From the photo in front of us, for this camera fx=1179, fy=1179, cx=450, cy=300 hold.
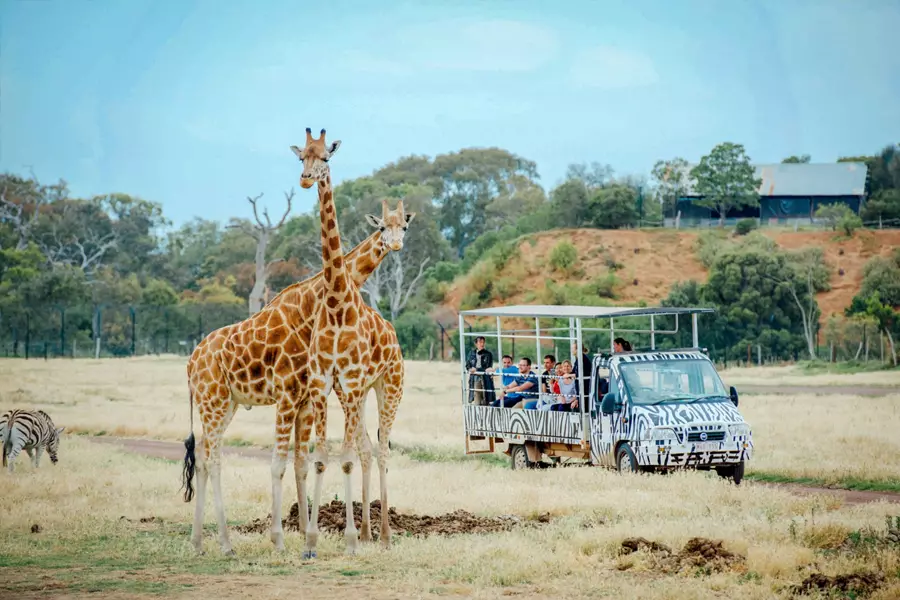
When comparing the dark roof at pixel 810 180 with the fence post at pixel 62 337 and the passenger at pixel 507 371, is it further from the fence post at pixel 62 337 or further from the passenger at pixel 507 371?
the passenger at pixel 507 371

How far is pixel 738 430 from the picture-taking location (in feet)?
57.3

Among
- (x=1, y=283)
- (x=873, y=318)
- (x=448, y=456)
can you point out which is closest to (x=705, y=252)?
Result: (x=873, y=318)

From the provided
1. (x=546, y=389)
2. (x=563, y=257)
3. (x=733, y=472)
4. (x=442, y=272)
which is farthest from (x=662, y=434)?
(x=442, y=272)

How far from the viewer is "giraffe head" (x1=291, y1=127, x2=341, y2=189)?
13.4 meters

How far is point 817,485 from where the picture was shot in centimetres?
1848

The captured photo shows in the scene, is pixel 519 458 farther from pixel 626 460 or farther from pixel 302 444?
pixel 302 444

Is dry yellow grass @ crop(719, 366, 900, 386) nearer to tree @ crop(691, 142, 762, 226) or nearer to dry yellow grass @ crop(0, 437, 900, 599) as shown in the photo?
dry yellow grass @ crop(0, 437, 900, 599)

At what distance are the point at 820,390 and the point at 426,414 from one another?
14979 mm

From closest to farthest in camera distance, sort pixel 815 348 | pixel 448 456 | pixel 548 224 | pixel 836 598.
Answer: pixel 836 598
pixel 448 456
pixel 815 348
pixel 548 224

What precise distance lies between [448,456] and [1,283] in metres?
52.5

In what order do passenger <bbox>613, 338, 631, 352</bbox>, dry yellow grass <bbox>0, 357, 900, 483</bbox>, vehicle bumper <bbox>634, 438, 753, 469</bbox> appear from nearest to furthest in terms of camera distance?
vehicle bumper <bbox>634, 438, 753, 469</bbox>, passenger <bbox>613, 338, 631, 352</bbox>, dry yellow grass <bbox>0, 357, 900, 483</bbox>

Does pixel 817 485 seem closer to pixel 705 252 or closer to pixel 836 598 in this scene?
pixel 836 598

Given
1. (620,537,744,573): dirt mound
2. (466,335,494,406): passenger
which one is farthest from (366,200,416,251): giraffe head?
(466,335,494,406): passenger

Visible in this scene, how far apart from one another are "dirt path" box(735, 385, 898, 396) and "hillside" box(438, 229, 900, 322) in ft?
108
